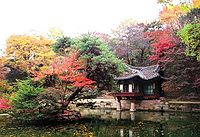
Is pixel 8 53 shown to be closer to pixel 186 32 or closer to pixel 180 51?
pixel 180 51

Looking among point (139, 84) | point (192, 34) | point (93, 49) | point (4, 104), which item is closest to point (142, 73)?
point (139, 84)

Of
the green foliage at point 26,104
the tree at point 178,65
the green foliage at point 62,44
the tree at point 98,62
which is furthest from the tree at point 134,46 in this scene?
the green foliage at point 26,104

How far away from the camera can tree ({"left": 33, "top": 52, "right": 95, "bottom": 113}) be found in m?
18.8

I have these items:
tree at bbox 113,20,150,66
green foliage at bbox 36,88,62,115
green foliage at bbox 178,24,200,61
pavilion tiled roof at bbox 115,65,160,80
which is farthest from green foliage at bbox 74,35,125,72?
tree at bbox 113,20,150,66

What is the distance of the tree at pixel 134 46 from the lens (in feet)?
110

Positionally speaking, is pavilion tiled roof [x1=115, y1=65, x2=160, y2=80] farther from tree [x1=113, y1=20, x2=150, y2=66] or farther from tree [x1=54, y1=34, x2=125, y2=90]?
tree [x1=54, y1=34, x2=125, y2=90]

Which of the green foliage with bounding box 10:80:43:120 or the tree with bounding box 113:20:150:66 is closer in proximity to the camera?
the green foliage with bounding box 10:80:43:120

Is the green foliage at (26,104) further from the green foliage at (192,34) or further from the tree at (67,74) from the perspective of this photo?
the green foliage at (192,34)

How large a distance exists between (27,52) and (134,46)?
12.4m

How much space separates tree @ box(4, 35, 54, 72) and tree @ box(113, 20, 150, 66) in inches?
350

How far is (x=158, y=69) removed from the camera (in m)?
29.5

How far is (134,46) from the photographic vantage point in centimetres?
3425

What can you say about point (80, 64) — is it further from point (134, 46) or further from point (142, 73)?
point (134, 46)

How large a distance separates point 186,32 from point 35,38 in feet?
84.5
